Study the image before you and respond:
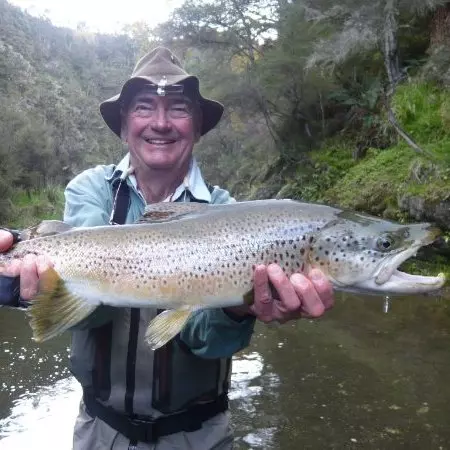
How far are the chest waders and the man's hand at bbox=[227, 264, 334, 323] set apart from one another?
1.73ft

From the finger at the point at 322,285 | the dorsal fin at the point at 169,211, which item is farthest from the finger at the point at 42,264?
the finger at the point at 322,285

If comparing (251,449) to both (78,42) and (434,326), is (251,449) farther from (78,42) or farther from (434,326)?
(78,42)

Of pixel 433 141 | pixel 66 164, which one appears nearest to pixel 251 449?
pixel 433 141

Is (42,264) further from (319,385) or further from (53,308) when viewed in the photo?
(319,385)

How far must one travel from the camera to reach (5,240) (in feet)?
8.97

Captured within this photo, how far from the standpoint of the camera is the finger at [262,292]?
2506 millimetres

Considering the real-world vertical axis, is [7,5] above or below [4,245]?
above

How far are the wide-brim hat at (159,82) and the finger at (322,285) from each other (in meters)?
1.45

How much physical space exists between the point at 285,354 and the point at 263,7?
20520mm

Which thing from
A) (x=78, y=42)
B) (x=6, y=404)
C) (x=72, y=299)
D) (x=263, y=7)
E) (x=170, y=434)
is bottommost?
(x=6, y=404)

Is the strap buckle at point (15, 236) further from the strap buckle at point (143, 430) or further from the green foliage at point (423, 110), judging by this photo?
the green foliage at point (423, 110)

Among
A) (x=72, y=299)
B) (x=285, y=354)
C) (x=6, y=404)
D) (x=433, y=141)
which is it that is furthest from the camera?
(x=433, y=141)

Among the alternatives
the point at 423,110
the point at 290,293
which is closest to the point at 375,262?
the point at 290,293

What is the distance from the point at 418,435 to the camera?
5090 mm
